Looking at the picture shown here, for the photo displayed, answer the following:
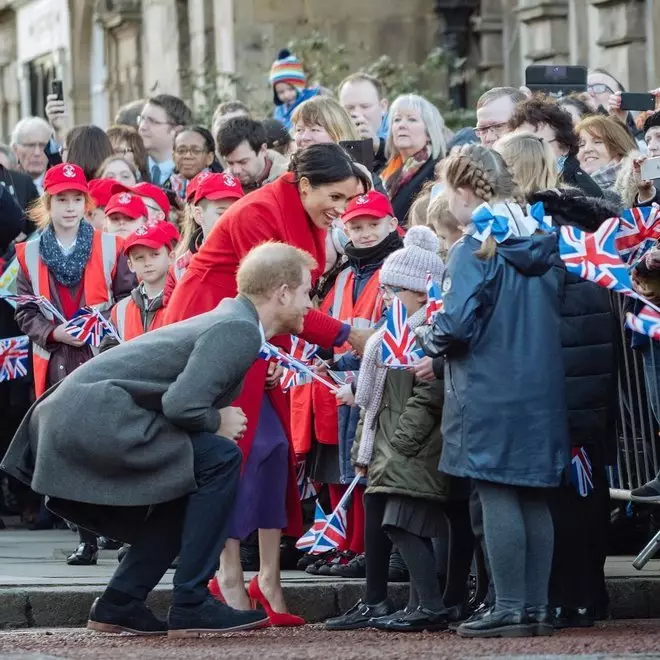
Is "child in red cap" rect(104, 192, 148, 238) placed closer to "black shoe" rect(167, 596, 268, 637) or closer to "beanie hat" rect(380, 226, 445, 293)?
"beanie hat" rect(380, 226, 445, 293)

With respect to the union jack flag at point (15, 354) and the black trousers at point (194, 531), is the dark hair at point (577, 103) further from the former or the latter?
the black trousers at point (194, 531)

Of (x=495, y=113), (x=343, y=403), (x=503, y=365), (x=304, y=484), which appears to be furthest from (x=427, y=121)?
(x=503, y=365)

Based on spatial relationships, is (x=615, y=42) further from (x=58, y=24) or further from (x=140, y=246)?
(x=58, y=24)

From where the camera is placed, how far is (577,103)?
11.8 meters

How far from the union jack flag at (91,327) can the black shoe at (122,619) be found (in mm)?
3140

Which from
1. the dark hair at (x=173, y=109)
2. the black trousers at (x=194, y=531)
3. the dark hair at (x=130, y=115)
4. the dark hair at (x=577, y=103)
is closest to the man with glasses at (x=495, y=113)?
the dark hair at (x=577, y=103)

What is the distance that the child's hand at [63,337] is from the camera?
11633 mm

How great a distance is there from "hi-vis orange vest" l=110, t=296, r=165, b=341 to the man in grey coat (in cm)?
266

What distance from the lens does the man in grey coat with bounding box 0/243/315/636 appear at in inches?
321

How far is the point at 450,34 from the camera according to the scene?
22.7 m

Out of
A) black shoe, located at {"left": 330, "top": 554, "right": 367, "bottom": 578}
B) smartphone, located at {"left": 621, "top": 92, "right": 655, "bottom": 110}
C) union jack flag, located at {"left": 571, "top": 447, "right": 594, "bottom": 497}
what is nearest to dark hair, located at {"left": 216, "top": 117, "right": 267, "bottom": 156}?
smartphone, located at {"left": 621, "top": 92, "right": 655, "bottom": 110}

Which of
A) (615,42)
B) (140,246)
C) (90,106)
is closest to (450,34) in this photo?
(615,42)

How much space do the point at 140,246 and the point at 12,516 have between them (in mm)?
3334

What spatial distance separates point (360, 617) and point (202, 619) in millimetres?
790
